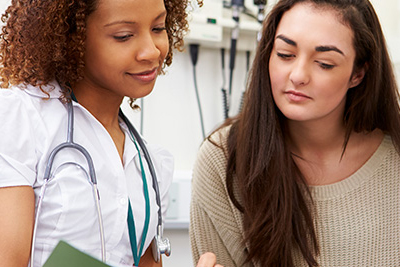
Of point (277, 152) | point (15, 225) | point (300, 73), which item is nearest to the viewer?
point (15, 225)

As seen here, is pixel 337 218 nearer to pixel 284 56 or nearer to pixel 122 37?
pixel 284 56

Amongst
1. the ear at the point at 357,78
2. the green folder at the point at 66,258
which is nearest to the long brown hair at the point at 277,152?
the ear at the point at 357,78

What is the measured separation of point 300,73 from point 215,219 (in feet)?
1.47

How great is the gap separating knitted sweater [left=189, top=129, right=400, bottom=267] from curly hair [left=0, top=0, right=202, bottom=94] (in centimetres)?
63

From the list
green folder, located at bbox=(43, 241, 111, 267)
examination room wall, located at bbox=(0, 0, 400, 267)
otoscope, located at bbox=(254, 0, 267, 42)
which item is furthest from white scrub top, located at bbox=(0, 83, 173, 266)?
otoscope, located at bbox=(254, 0, 267, 42)

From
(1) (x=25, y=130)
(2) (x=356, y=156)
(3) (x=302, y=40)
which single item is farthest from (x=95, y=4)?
(2) (x=356, y=156)

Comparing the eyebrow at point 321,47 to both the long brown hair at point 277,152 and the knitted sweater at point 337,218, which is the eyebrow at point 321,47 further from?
the knitted sweater at point 337,218

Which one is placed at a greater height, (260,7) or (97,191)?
(260,7)

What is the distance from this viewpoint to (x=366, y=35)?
131cm

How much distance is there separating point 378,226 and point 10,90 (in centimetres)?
101

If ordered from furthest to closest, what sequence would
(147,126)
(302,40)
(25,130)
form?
(147,126) → (302,40) → (25,130)

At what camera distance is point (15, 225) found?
2.42ft

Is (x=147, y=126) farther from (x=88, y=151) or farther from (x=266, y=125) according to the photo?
(x=88, y=151)

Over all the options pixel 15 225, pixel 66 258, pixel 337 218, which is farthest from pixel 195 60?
pixel 66 258
